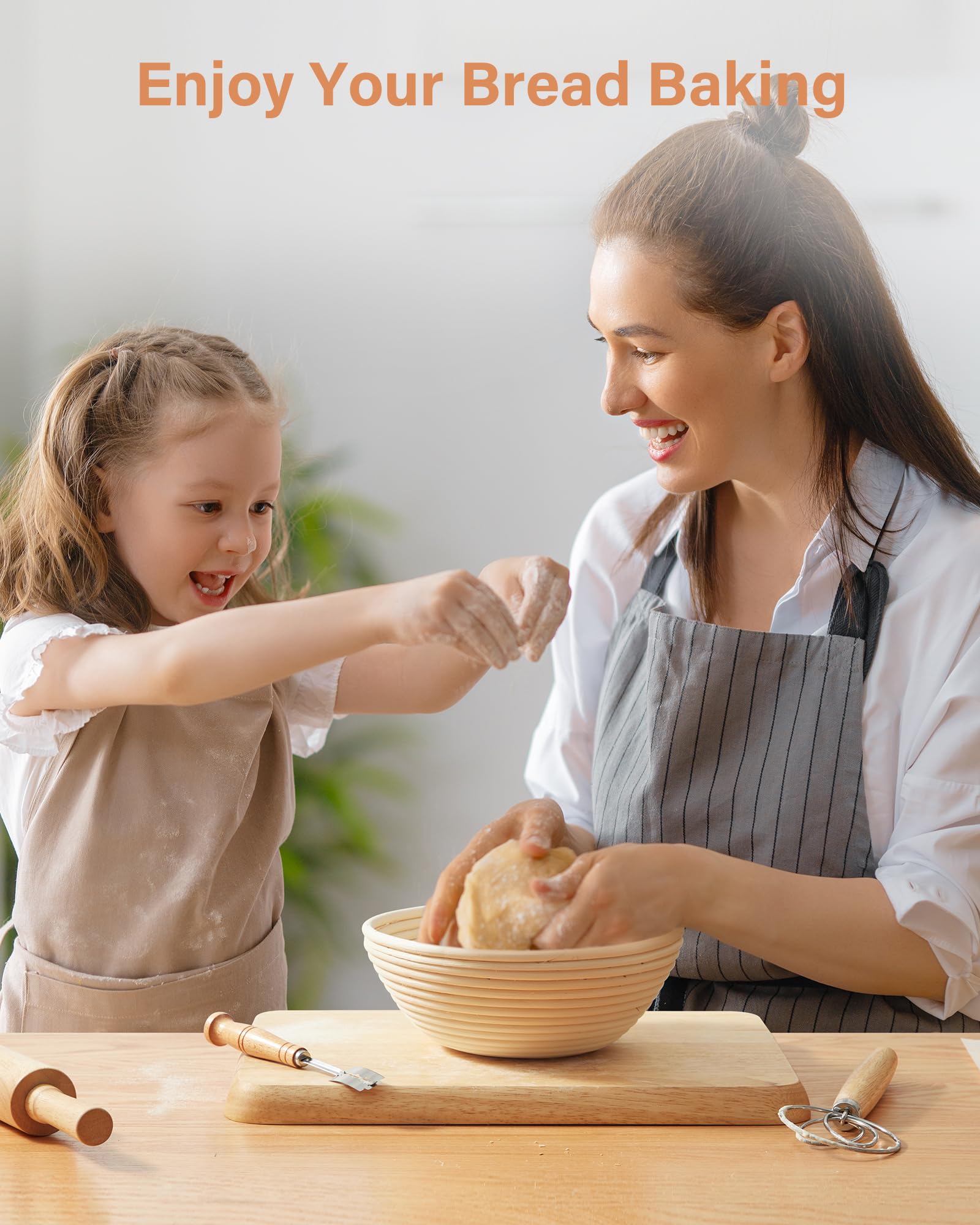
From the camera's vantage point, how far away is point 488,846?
112cm

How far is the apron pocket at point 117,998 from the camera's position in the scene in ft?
4.39

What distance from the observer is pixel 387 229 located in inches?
105

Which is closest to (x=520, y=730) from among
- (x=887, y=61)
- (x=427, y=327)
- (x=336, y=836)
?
(x=336, y=836)

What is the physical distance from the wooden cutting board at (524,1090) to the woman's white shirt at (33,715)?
0.49 meters

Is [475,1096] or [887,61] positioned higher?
[887,61]

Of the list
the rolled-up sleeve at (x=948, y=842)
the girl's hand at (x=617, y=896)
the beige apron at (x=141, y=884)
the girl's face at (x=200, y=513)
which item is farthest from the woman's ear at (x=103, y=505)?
the rolled-up sleeve at (x=948, y=842)

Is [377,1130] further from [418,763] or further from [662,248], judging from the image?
[418,763]

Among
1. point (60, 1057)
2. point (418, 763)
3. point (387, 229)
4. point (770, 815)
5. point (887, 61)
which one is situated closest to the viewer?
point (60, 1057)

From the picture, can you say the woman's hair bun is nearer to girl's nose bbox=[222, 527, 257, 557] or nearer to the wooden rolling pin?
girl's nose bbox=[222, 527, 257, 557]

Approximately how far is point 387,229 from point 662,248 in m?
1.43

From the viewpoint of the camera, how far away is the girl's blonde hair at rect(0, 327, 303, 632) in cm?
139

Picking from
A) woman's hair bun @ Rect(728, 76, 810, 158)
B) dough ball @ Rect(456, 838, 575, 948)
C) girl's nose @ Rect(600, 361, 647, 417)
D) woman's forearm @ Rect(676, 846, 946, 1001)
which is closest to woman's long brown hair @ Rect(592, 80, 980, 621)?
woman's hair bun @ Rect(728, 76, 810, 158)

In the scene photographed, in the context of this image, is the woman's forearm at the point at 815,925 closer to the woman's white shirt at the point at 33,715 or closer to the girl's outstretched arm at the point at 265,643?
the girl's outstretched arm at the point at 265,643

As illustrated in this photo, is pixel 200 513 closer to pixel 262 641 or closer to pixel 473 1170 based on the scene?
pixel 262 641
